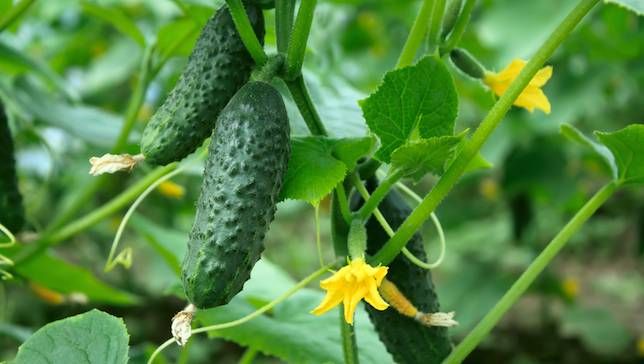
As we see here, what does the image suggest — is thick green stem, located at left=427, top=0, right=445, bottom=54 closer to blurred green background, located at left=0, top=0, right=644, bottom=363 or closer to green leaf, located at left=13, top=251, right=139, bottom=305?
green leaf, located at left=13, top=251, right=139, bottom=305

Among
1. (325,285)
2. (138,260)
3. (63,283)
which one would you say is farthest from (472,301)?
(325,285)

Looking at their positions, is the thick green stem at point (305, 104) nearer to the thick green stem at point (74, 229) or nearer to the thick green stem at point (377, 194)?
the thick green stem at point (377, 194)

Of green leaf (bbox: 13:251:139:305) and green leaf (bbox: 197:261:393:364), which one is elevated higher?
green leaf (bbox: 197:261:393:364)

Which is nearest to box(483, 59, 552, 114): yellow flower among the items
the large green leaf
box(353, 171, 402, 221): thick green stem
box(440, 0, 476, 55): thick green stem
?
box(440, 0, 476, 55): thick green stem

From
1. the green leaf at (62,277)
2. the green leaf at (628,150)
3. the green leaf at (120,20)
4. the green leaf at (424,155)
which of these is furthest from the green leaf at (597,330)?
the green leaf at (424,155)

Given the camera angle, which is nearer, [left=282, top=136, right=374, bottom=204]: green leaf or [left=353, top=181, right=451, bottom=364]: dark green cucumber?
[left=282, top=136, right=374, bottom=204]: green leaf

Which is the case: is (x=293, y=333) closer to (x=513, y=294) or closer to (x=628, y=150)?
(x=513, y=294)
